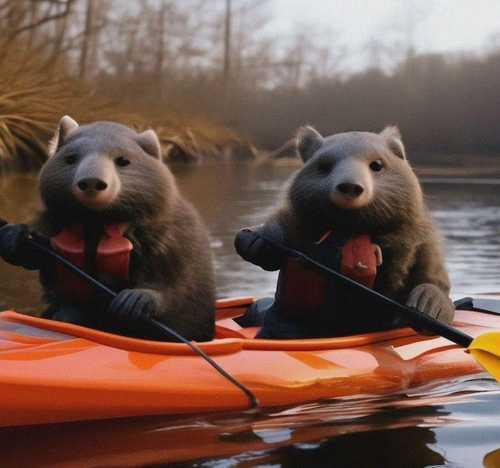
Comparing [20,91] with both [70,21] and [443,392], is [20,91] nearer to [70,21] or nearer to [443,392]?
[70,21]

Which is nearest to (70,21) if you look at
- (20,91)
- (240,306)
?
(20,91)

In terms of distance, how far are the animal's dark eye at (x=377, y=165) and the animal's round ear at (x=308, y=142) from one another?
261 millimetres

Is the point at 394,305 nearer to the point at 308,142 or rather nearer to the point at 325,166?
the point at 325,166

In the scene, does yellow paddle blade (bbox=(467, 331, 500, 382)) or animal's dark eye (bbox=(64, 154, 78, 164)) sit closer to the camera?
animal's dark eye (bbox=(64, 154, 78, 164))

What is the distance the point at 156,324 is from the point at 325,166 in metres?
0.85

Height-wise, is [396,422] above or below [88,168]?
below

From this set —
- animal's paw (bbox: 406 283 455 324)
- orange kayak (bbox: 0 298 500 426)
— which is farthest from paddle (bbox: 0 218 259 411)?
animal's paw (bbox: 406 283 455 324)

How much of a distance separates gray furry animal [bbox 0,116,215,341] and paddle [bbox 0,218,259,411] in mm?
43

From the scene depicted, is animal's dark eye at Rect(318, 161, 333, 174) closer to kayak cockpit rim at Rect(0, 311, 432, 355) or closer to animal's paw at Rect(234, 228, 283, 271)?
animal's paw at Rect(234, 228, 283, 271)

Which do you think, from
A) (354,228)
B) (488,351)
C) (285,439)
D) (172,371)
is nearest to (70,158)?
(172,371)

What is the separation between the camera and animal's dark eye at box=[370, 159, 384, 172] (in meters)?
3.27

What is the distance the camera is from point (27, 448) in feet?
8.74

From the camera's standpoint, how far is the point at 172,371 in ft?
9.76

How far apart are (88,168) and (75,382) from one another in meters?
0.67
